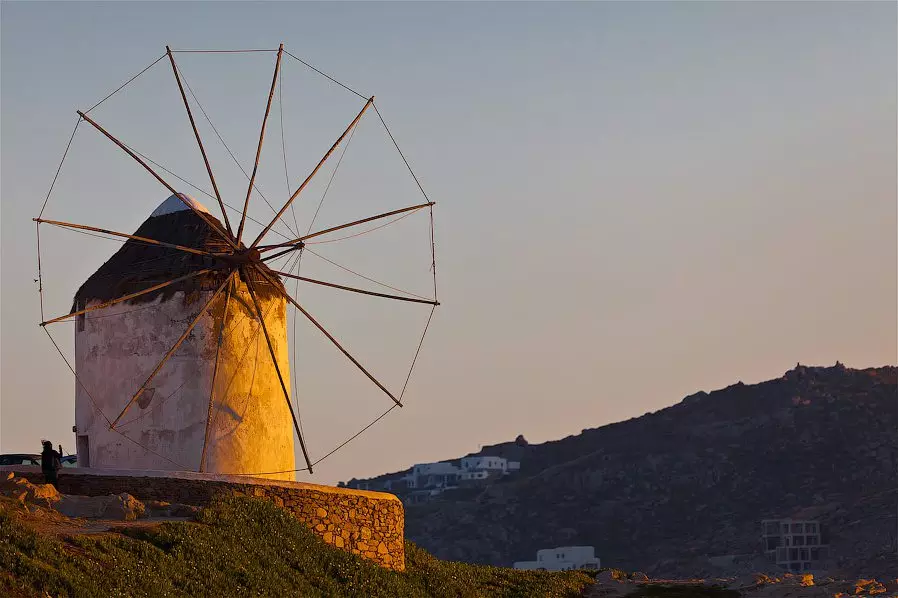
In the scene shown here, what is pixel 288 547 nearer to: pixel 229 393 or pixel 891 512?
pixel 229 393

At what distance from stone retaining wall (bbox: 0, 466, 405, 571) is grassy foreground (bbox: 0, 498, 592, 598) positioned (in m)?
0.55

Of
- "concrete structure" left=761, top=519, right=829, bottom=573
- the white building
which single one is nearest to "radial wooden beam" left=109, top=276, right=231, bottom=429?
"concrete structure" left=761, top=519, right=829, bottom=573

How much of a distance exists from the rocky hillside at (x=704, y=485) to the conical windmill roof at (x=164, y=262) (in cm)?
10728

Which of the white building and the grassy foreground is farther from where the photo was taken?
the white building

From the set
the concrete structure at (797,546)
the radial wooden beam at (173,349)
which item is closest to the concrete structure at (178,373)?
the radial wooden beam at (173,349)

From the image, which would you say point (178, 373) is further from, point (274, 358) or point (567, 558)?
point (567, 558)

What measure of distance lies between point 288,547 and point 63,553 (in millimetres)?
5896

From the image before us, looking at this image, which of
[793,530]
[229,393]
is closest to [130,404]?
[229,393]

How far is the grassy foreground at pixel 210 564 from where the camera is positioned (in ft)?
68.8

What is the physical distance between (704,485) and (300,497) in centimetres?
14523

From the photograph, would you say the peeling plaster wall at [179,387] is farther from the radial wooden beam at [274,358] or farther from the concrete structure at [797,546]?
the concrete structure at [797,546]

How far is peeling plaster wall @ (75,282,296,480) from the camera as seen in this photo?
1284 inches

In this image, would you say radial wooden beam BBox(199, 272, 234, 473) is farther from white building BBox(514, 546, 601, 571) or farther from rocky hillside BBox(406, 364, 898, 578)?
white building BBox(514, 546, 601, 571)

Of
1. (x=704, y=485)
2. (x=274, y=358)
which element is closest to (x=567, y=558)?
(x=704, y=485)
